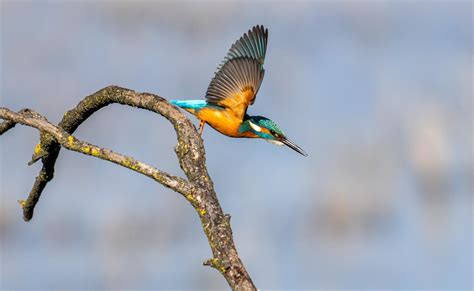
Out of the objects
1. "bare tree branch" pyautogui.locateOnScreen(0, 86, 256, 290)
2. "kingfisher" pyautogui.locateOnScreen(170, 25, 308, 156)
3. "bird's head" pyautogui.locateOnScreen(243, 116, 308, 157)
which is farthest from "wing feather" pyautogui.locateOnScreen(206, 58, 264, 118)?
"bare tree branch" pyautogui.locateOnScreen(0, 86, 256, 290)

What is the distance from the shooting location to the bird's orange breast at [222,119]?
396 centimetres

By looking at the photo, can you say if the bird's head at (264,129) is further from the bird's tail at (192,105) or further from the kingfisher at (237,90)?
the bird's tail at (192,105)

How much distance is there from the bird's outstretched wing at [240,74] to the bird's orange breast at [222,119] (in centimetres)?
3

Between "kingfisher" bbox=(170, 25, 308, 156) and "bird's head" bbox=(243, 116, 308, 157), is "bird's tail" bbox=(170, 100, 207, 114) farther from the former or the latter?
"bird's head" bbox=(243, 116, 308, 157)

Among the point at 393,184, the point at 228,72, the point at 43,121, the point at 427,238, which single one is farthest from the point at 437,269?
the point at 43,121

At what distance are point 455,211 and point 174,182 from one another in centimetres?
687

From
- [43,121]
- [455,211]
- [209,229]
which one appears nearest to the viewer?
[209,229]

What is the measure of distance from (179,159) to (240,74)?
3.84 ft

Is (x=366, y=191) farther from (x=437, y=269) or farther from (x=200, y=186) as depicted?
(x=200, y=186)

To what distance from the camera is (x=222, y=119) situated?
3959mm

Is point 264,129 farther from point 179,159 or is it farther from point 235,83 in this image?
point 179,159

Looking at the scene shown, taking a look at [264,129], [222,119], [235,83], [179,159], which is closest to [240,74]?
[235,83]

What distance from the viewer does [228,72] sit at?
148 inches

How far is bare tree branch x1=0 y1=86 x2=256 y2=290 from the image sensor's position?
2.39m
